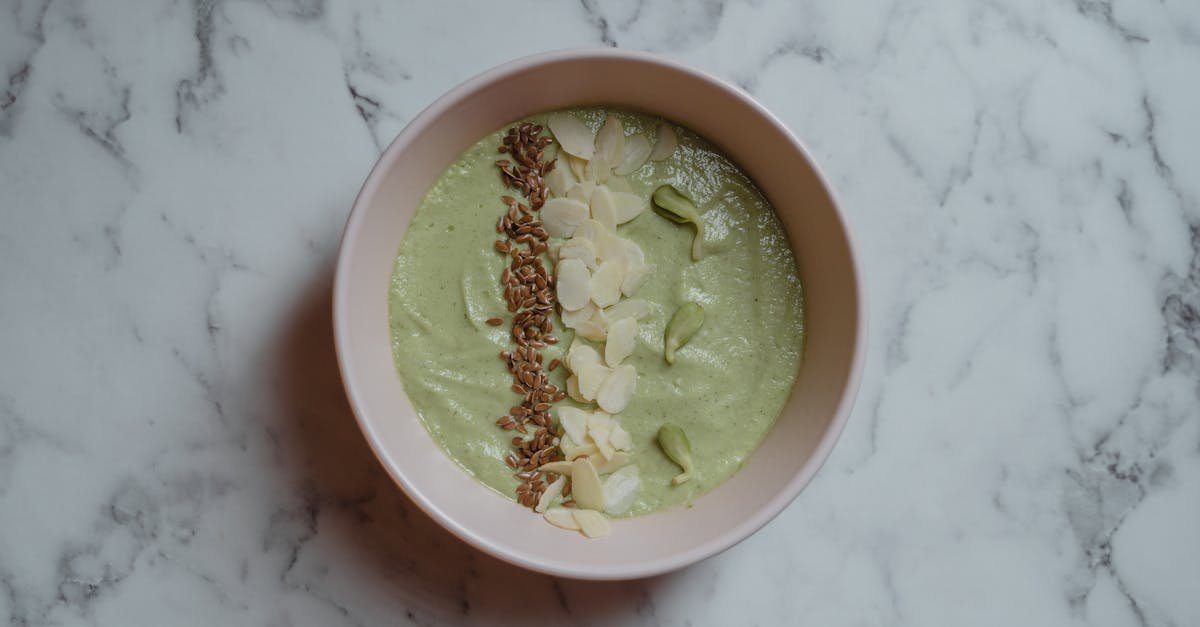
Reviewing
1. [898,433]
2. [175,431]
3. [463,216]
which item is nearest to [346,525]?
[175,431]

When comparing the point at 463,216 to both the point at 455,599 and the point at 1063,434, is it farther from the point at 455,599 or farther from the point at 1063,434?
the point at 1063,434

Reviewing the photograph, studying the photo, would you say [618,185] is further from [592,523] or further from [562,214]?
[592,523]

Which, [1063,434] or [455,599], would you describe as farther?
[1063,434]

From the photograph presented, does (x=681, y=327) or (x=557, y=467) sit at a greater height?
(x=681, y=327)

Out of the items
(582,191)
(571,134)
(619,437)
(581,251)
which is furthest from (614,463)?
(571,134)

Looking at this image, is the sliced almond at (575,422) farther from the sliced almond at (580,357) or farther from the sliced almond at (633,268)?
the sliced almond at (633,268)

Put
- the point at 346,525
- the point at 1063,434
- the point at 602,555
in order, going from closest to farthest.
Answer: the point at 602,555
the point at 346,525
the point at 1063,434

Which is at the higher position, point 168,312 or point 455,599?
point 168,312
